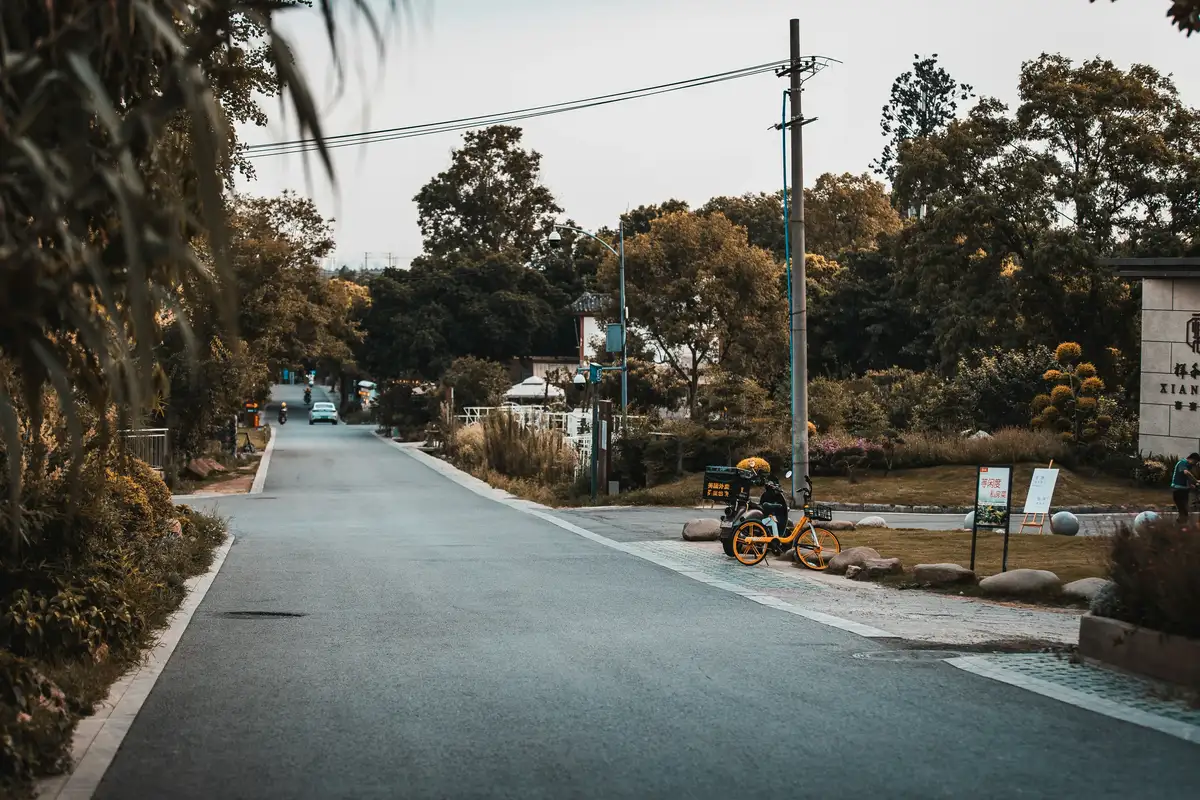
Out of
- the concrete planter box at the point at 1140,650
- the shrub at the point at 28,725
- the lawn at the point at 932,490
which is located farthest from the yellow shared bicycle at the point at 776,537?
the shrub at the point at 28,725

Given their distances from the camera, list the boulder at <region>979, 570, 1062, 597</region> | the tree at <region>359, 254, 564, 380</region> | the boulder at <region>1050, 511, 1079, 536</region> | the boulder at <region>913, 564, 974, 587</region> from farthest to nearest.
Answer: the tree at <region>359, 254, 564, 380</region> → the boulder at <region>1050, 511, 1079, 536</region> → the boulder at <region>913, 564, 974, 587</region> → the boulder at <region>979, 570, 1062, 597</region>

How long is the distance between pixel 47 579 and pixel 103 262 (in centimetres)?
563

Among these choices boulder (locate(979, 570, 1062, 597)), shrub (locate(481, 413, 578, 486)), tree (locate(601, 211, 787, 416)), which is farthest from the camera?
A: tree (locate(601, 211, 787, 416))

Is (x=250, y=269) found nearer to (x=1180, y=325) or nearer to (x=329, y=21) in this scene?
(x=1180, y=325)

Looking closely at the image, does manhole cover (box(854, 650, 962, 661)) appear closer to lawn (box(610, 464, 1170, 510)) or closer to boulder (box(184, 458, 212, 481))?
lawn (box(610, 464, 1170, 510))

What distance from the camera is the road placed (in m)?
6.61

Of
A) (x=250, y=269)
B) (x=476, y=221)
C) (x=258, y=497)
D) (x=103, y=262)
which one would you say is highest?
(x=476, y=221)

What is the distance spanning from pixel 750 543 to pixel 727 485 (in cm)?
239

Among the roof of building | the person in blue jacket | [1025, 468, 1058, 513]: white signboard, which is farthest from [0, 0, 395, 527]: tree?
the roof of building

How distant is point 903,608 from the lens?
1352cm

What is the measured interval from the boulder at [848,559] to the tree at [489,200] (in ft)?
249

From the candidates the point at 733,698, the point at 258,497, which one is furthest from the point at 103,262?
the point at 258,497

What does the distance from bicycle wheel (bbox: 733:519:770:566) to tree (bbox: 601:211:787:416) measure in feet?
107

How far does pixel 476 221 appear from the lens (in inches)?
3679
